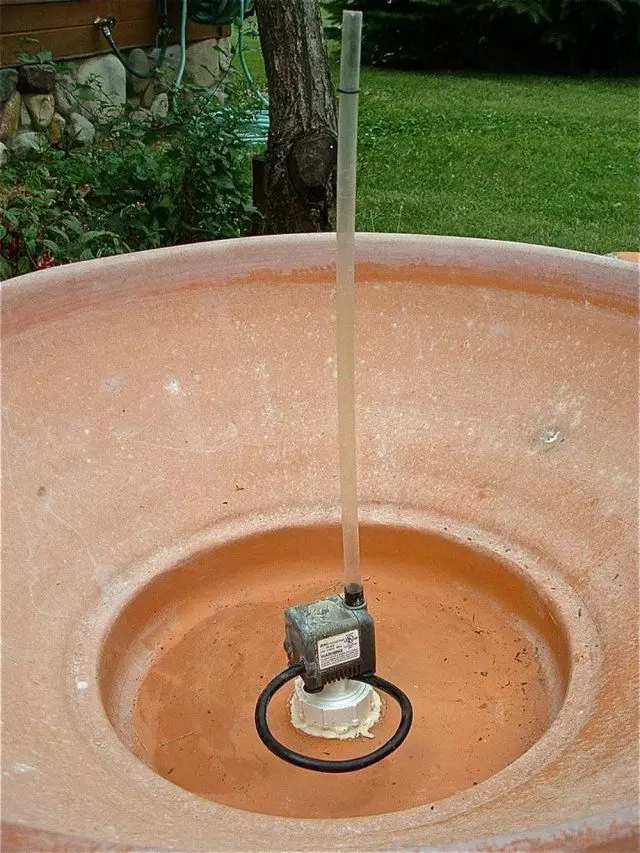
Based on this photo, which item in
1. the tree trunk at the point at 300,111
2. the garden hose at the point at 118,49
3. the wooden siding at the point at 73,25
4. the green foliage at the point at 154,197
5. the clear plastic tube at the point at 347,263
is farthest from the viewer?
the garden hose at the point at 118,49

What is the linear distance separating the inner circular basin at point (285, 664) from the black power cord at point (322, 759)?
6cm

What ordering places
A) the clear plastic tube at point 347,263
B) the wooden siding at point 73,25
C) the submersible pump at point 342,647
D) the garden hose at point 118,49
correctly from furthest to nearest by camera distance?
the garden hose at point 118,49 → the wooden siding at point 73,25 → the submersible pump at point 342,647 → the clear plastic tube at point 347,263

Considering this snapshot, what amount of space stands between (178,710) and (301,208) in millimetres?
1945

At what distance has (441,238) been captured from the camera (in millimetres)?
1770

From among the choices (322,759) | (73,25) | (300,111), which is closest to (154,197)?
(300,111)

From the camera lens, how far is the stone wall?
4453 millimetres

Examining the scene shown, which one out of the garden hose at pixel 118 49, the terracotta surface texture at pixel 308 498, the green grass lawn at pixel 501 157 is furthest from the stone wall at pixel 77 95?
the terracotta surface texture at pixel 308 498

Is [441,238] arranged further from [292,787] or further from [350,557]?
[292,787]

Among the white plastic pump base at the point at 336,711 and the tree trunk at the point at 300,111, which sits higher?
the tree trunk at the point at 300,111

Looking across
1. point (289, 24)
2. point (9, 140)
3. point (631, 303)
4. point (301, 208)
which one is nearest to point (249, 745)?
point (631, 303)

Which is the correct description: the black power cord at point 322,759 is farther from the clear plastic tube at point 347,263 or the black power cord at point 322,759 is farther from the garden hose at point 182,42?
the garden hose at point 182,42

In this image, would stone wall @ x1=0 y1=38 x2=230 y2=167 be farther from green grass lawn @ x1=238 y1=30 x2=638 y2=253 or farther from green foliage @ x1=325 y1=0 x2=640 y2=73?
green foliage @ x1=325 y1=0 x2=640 y2=73

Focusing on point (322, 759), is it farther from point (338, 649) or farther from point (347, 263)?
point (347, 263)

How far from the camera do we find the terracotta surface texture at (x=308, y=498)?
1.44m
